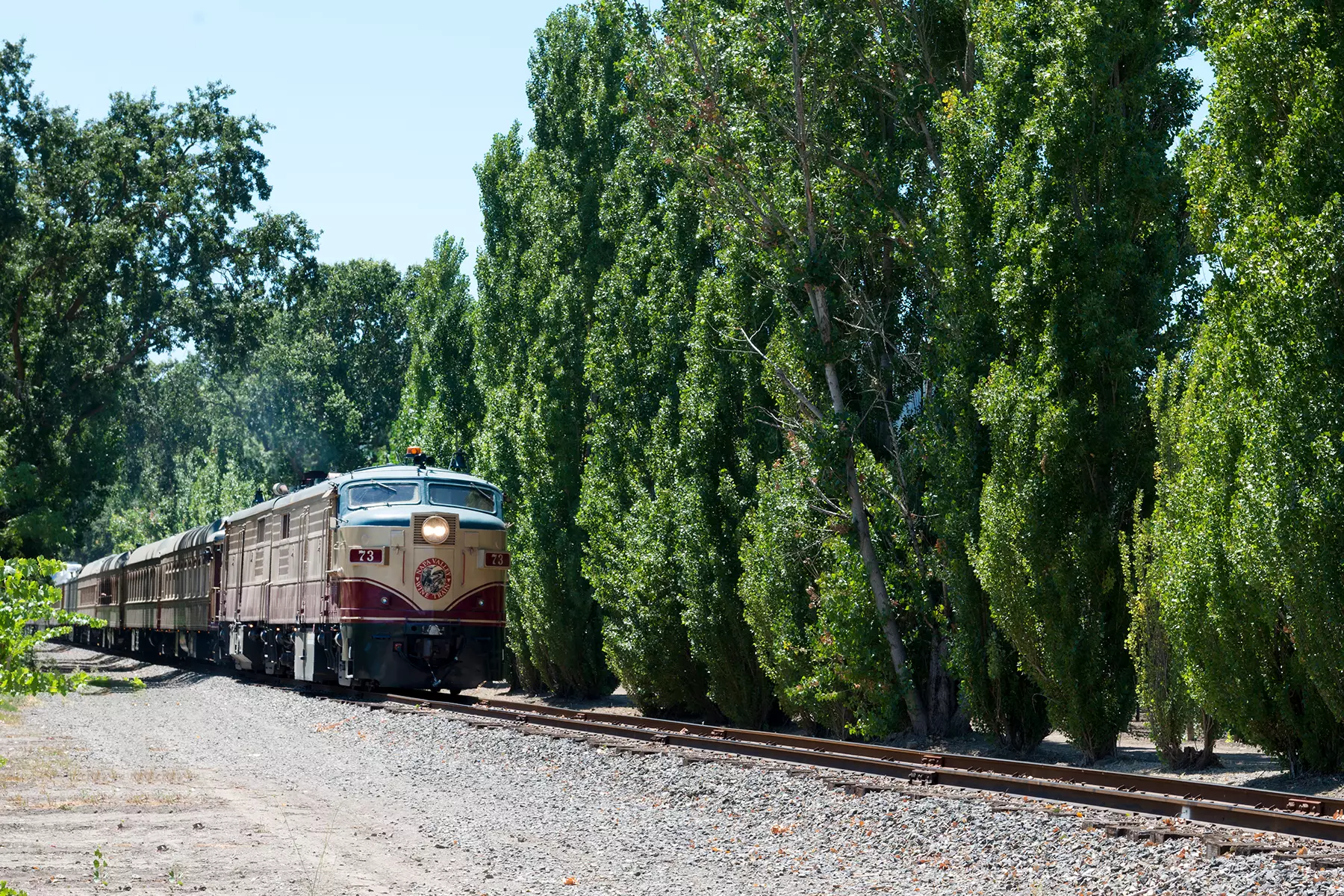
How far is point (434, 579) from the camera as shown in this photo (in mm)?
21781

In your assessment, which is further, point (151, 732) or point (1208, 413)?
point (151, 732)

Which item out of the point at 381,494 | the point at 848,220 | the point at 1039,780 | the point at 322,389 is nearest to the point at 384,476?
the point at 381,494

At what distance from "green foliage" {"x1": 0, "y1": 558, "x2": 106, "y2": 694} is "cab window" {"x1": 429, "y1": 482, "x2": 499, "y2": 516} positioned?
16.8 m

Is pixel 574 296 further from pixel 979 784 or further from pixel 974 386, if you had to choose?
pixel 979 784

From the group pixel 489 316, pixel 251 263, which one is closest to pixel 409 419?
pixel 251 263

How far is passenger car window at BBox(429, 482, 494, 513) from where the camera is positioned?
22.4 meters

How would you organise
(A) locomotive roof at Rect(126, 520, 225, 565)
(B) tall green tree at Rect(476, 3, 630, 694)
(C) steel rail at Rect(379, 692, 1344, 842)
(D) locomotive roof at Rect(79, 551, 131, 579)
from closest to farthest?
(C) steel rail at Rect(379, 692, 1344, 842), (B) tall green tree at Rect(476, 3, 630, 694), (A) locomotive roof at Rect(126, 520, 225, 565), (D) locomotive roof at Rect(79, 551, 131, 579)

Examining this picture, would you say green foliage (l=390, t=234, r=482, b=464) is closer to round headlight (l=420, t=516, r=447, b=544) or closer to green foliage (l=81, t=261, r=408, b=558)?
round headlight (l=420, t=516, r=447, b=544)

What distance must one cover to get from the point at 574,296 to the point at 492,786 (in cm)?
1651

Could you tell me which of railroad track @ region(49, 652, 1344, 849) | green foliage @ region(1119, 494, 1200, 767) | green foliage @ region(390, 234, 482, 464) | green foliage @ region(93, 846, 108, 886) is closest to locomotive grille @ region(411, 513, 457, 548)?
railroad track @ region(49, 652, 1344, 849)

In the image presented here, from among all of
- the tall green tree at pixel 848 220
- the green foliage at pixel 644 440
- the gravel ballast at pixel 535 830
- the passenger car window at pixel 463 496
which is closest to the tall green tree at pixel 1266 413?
the gravel ballast at pixel 535 830

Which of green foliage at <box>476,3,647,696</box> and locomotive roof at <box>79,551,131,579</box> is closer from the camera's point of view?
green foliage at <box>476,3,647,696</box>

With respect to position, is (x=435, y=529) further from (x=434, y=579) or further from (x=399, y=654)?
(x=399, y=654)

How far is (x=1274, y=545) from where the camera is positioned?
40.0 feet
